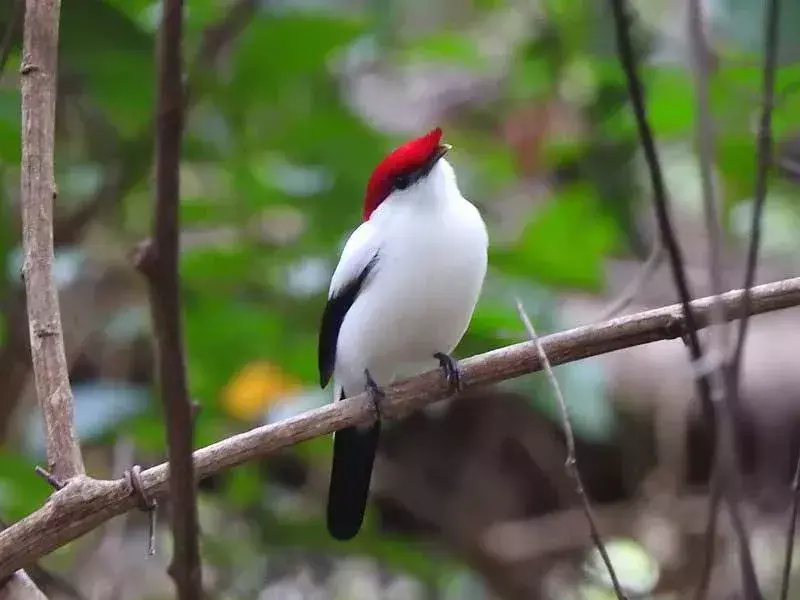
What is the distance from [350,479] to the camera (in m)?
1.98

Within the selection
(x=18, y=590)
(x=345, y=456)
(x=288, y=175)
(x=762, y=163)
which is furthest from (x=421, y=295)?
(x=762, y=163)

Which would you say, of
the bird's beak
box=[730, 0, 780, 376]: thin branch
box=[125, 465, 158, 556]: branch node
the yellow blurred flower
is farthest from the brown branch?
the yellow blurred flower

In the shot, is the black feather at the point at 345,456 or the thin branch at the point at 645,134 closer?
the thin branch at the point at 645,134

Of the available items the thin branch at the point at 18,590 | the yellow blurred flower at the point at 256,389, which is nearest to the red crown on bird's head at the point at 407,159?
the yellow blurred flower at the point at 256,389

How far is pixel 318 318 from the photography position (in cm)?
216

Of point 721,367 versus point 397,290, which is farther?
point 397,290

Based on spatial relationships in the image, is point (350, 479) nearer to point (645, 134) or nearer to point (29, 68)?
point (29, 68)

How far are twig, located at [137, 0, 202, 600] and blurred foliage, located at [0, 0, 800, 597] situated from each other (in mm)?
1317

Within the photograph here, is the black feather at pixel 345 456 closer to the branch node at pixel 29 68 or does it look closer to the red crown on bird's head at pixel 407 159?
the red crown on bird's head at pixel 407 159

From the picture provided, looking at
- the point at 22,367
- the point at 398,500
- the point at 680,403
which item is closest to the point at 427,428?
the point at 398,500

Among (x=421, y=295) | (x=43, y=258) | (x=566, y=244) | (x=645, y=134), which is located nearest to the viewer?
(x=645, y=134)

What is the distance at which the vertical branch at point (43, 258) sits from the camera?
124cm

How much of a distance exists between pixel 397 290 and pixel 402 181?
0.73 ft

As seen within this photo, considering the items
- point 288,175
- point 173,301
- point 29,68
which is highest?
point 288,175
